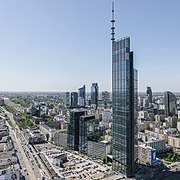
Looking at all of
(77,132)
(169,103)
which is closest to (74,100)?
(169,103)

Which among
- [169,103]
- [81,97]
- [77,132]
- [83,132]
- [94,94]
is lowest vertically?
[77,132]

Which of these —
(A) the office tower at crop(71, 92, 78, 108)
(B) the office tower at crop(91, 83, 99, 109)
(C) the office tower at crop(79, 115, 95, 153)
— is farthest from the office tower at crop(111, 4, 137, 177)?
(A) the office tower at crop(71, 92, 78, 108)

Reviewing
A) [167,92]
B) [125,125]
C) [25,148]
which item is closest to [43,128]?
[25,148]

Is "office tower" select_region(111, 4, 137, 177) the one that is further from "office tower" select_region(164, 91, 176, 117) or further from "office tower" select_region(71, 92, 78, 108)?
"office tower" select_region(71, 92, 78, 108)

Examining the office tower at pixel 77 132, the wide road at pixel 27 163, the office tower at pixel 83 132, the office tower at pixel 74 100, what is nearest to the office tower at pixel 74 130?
the office tower at pixel 77 132

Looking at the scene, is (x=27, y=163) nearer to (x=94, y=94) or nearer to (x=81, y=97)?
(x=94, y=94)

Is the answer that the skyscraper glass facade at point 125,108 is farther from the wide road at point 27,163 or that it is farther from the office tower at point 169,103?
the office tower at point 169,103

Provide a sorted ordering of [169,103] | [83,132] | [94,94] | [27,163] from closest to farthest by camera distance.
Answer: [27,163]
[83,132]
[169,103]
[94,94]

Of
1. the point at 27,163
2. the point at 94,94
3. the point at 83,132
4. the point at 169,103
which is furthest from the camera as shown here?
the point at 94,94
